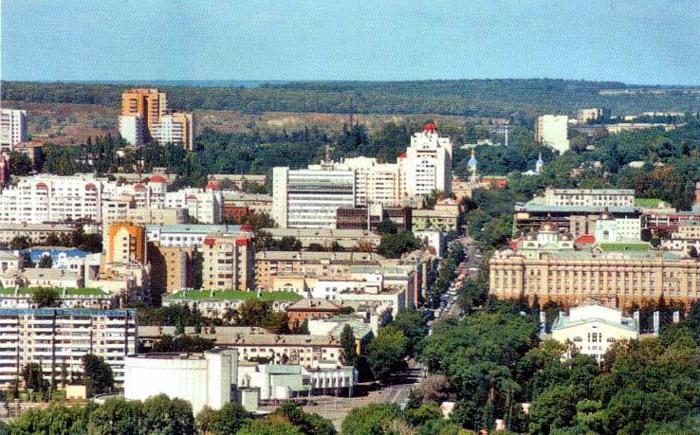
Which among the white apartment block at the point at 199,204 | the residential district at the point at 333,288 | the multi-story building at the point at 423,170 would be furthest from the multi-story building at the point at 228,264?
the multi-story building at the point at 423,170

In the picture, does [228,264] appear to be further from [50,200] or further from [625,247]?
[50,200]

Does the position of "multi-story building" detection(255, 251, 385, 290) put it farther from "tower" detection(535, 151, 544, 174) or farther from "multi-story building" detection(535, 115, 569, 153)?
"multi-story building" detection(535, 115, 569, 153)

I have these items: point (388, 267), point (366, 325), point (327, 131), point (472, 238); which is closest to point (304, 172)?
point (472, 238)

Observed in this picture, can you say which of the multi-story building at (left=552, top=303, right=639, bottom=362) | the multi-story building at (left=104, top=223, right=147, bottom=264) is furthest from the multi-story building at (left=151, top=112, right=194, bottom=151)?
the multi-story building at (left=552, top=303, right=639, bottom=362)

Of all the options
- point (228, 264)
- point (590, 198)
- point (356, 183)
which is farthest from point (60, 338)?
point (590, 198)

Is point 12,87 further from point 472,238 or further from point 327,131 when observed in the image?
point 327,131

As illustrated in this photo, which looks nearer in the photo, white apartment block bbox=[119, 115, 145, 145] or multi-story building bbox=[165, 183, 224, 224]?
multi-story building bbox=[165, 183, 224, 224]
